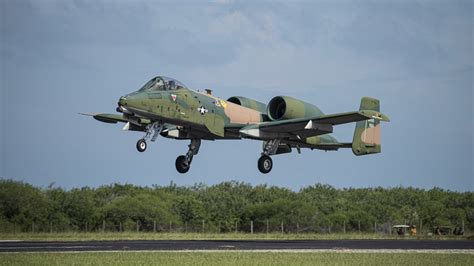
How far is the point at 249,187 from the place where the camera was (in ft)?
260

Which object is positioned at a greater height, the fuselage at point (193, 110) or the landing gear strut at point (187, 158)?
the fuselage at point (193, 110)

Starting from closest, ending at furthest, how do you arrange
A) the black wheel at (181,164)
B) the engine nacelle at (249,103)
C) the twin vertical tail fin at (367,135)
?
the black wheel at (181,164), the engine nacelle at (249,103), the twin vertical tail fin at (367,135)

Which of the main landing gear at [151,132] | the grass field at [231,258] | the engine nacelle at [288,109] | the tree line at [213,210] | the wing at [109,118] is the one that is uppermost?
the engine nacelle at [288,109]

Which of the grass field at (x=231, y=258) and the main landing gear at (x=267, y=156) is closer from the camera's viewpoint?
the grass field at (x=231, y=258)

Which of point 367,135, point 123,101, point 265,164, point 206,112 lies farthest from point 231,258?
point 367,135

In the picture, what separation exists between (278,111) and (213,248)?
1217cm

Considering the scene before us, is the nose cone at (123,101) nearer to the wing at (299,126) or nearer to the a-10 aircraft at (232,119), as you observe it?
the a-10 aircraft at (232,119)

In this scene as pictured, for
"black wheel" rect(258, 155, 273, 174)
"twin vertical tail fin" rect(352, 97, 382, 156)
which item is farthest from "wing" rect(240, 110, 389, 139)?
"twin vertical tail fin" rect(352, 97, 382, 156)

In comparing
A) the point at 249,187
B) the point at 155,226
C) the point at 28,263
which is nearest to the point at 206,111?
the point at 28,263

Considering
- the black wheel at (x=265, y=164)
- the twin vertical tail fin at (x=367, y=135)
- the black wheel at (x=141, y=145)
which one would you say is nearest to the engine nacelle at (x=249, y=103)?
the black wheel at (x=265, y=164)

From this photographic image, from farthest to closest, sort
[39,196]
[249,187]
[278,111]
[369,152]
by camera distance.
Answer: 1. [249,187]
2. [39,196]
3. [369,152]
4. [278,111]

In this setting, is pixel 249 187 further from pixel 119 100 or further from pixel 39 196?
pixel 119 100

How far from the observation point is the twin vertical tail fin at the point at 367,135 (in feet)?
146

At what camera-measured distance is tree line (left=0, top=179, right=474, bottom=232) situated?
60656 mm
